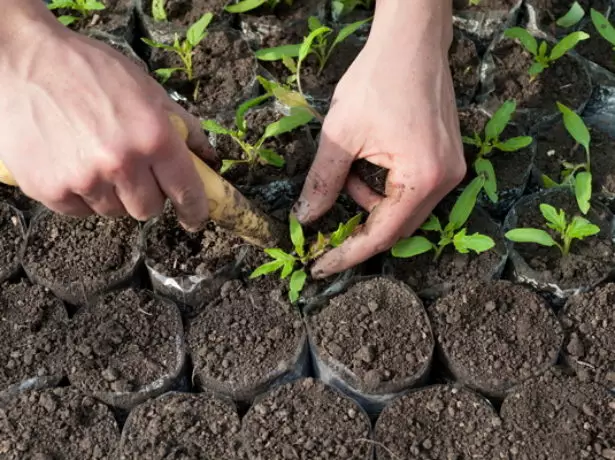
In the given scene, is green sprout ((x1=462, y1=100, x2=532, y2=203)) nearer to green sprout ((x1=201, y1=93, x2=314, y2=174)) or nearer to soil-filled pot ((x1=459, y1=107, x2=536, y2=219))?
soil-filled pot ((x1=459, y1=107, x2=536, y2=219))

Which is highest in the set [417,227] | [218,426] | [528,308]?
[417,227]

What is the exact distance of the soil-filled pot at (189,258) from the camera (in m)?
1.47

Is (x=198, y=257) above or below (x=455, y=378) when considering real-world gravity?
above

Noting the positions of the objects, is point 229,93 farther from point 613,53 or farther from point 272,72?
point 613,53

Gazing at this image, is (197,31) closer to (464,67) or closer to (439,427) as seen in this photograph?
(464,67)

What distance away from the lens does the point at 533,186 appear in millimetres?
1683

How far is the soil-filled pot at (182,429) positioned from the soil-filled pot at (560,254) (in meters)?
0.70

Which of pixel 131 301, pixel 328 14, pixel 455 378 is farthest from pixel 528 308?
pixel 328 14

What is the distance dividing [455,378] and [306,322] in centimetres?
32

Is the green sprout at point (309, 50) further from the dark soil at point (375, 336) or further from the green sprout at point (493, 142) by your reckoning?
the dark soil at point (375, 336)

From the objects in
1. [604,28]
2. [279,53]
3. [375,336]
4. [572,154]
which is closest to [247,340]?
[375,336]

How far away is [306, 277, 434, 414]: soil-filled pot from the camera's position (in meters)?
1.37

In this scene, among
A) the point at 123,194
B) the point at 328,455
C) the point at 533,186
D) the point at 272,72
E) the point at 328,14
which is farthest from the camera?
the point at 328,14

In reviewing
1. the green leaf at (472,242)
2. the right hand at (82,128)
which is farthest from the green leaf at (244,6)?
the green leaf at (472,242)
